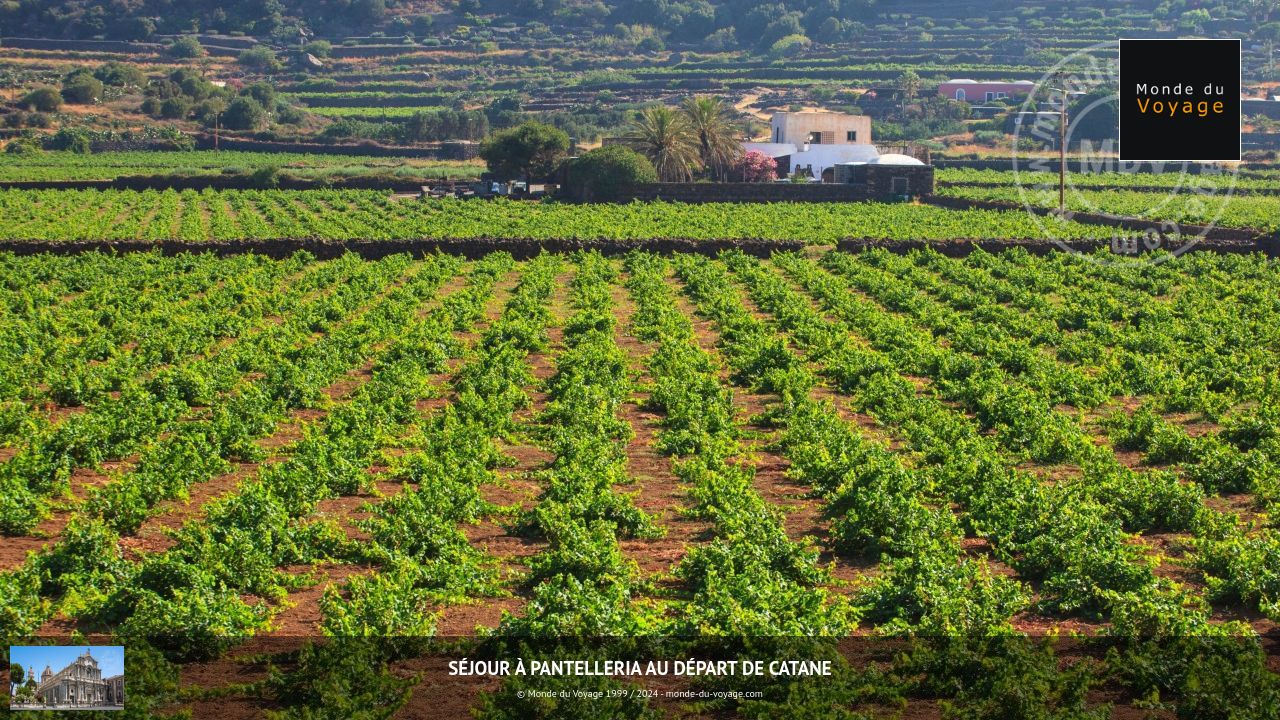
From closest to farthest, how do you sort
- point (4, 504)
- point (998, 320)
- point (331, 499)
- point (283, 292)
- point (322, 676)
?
point (322, 676)
point (4, 504)
point (331, 499)
point (998, 320)
point (283, 292)

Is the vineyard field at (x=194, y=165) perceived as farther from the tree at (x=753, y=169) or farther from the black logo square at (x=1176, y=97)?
the black logo square at (x=1176, y=97)

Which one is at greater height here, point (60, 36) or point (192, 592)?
point (60, 36)

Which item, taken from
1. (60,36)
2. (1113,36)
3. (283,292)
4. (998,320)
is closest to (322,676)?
(998,320)

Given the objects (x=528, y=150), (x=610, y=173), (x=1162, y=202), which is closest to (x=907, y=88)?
(x=528, y=150)

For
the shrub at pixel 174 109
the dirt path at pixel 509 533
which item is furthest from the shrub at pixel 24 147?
the dirt path at pixel 509 533

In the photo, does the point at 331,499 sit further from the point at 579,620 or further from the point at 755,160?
the point at 755,160

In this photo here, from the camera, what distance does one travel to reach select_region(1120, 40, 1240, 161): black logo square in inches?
894

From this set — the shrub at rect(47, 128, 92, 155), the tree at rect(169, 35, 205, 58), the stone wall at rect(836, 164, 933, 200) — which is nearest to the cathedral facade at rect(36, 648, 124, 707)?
the stone wall at rect(836, 164, 933, 200)

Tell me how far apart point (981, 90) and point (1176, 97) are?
Result: 116833 millimetres

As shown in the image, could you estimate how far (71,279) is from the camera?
119 feet

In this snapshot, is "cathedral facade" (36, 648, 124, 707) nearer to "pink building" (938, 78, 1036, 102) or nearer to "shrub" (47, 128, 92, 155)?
"shrub" (47, 128, 92, 155)

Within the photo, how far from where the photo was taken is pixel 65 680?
33.5 feet

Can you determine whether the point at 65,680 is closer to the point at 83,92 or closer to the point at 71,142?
the point at 71,142

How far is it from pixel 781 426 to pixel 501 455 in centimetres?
460
